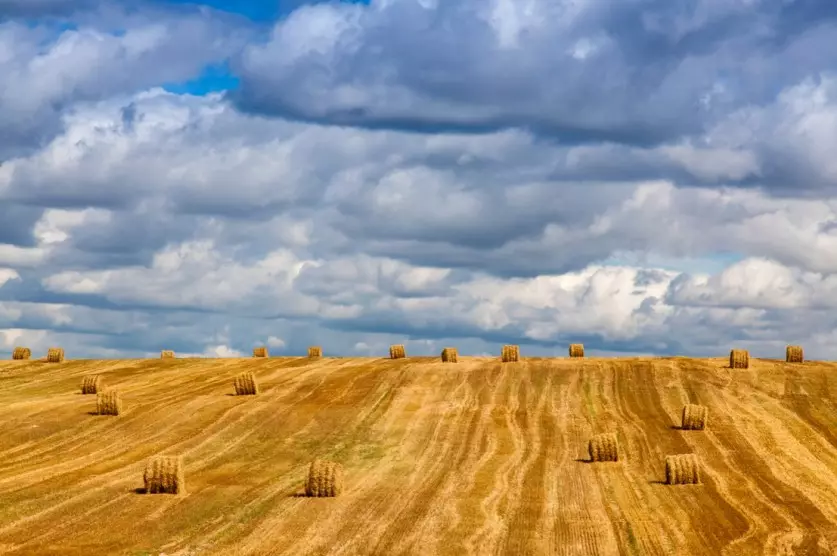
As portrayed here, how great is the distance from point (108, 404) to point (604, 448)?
19915 mm

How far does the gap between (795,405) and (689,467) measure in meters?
14.0

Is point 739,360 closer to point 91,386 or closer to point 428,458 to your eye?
point 428,458

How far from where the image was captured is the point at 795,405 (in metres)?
45.3

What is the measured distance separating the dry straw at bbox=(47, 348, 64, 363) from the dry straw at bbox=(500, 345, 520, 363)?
84.6 ft

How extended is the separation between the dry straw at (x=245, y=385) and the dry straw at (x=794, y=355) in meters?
24.9

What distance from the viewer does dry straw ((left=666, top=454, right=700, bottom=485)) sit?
3319 cm

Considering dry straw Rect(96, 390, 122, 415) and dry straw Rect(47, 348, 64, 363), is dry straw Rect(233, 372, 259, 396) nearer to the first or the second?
dry straw Rect(96, 390, 122, 415)

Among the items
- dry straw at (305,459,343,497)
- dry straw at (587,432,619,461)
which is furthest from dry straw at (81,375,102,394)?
dry straw at (587,432,619,461)

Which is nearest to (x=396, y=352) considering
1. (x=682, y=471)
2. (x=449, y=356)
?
(x=449, y=356)

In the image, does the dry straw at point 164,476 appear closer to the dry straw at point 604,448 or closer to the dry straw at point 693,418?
the dry straw at point 604,448

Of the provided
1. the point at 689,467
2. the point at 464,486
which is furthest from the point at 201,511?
the point at 689,467

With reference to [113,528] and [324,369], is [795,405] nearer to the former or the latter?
[324,369]

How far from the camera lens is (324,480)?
31281 millimetres

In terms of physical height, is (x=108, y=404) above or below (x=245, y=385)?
below
